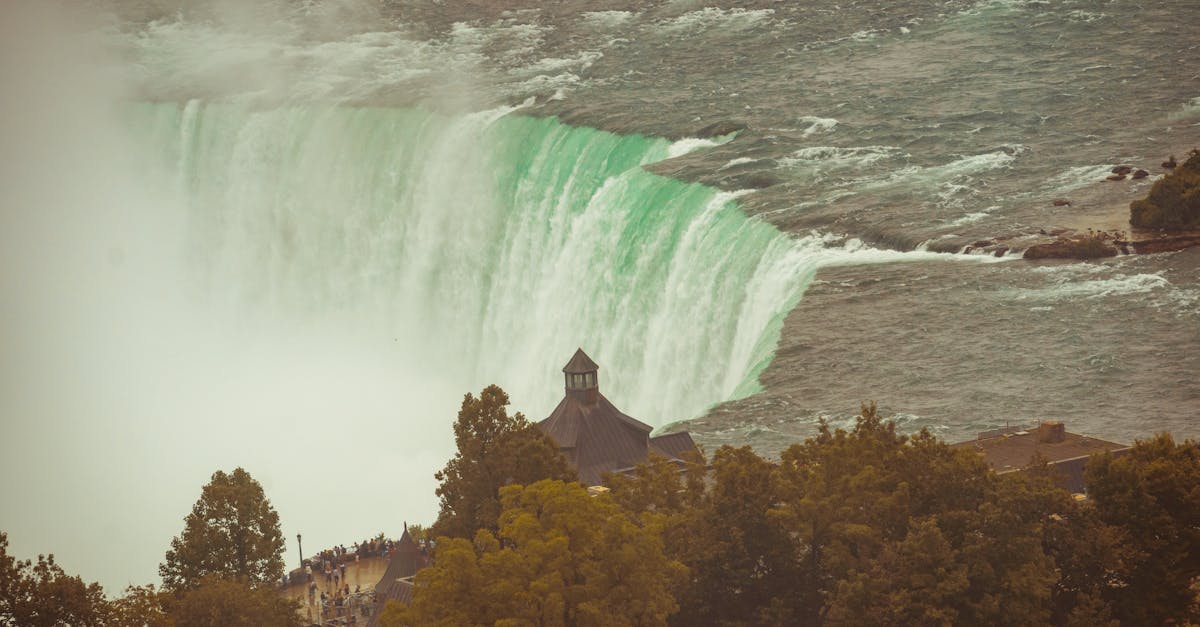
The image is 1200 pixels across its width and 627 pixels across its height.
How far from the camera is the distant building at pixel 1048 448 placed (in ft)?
176

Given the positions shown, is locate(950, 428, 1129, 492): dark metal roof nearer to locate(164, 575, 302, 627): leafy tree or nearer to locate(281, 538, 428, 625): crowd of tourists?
locate(281, 538, 428, 625): crowd of tourists

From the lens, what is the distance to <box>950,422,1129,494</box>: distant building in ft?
176

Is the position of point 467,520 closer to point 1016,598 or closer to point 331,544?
point 1016,598

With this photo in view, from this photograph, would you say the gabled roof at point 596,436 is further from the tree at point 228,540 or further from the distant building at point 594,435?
the tree at point 228,540

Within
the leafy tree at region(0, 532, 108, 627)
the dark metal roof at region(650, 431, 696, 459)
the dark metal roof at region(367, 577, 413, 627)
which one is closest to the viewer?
the leafy tree at region(0, 532, 108, 627)

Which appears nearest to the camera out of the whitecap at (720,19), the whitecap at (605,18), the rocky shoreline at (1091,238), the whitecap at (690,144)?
the rocky shoreline at (1091,238)

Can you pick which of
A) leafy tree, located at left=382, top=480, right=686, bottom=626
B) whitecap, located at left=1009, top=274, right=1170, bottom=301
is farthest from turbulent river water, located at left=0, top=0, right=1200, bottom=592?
leafy tree, located at left=382, top=480, right=686, bottom=626

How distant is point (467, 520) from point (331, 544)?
121 feet

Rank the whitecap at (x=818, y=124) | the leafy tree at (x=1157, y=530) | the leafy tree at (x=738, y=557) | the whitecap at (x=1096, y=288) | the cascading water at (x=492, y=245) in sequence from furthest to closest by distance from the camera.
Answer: the whitecap at (x=818, y=124)
the cascading water at (x=492, y=245)
the whitecap at (x=1096, y=288)
the leafy tree at (x=738, y=557)
the leafy tree at (x=1157, y=530)

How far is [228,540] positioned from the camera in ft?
187

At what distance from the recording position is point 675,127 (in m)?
101

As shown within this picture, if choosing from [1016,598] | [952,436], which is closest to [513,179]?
[952,436]

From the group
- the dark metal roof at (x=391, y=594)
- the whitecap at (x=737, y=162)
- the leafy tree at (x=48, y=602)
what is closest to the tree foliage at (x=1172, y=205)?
the whitecap at (x=737, y=162)

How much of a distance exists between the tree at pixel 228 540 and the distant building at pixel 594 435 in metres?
8.24
